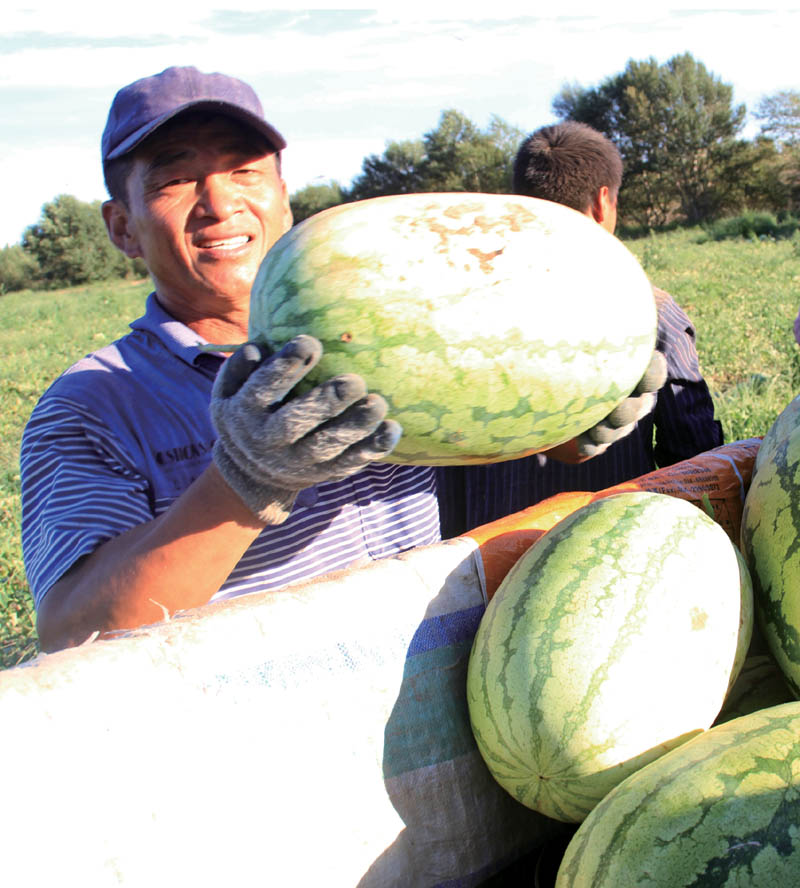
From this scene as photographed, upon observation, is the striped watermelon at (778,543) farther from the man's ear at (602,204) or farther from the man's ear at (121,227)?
the man's ear at (602,204)

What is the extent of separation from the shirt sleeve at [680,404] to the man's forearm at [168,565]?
5.77 feet

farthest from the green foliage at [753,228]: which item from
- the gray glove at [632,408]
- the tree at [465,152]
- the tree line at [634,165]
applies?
the gray glove at [632,408]

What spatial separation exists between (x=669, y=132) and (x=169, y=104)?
48.3 metres

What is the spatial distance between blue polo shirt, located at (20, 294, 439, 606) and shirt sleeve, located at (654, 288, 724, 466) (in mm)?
1105

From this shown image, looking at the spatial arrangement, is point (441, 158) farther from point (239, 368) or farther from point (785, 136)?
point (239, 368)

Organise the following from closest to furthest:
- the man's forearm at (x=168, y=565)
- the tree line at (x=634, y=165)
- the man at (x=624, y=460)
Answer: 1. the man's forearm at (x=168, y=565)
2. the man at (x=624, y=460)
3. the tree line at (x=634, y=165)

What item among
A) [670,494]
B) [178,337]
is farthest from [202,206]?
[670,494]

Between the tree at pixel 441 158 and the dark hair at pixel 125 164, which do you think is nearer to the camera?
the dark hair at pixel 125 164

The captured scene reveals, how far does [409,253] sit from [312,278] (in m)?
0.19

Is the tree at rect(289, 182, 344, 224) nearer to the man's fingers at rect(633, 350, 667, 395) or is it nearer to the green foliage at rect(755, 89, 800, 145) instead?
the green foliage at rect(755, 89, 800, 145)

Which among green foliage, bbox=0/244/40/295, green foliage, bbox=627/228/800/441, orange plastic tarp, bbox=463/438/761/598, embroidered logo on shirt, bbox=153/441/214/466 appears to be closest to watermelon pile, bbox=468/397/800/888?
orange plastic tarp, bbox=463/438/761/598

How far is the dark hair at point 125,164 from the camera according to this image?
2049mm

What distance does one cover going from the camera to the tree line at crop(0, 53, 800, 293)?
41.7 metres

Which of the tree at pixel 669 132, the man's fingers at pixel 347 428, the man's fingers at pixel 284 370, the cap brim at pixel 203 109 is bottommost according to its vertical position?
the man's fingers at pixel 347 428
